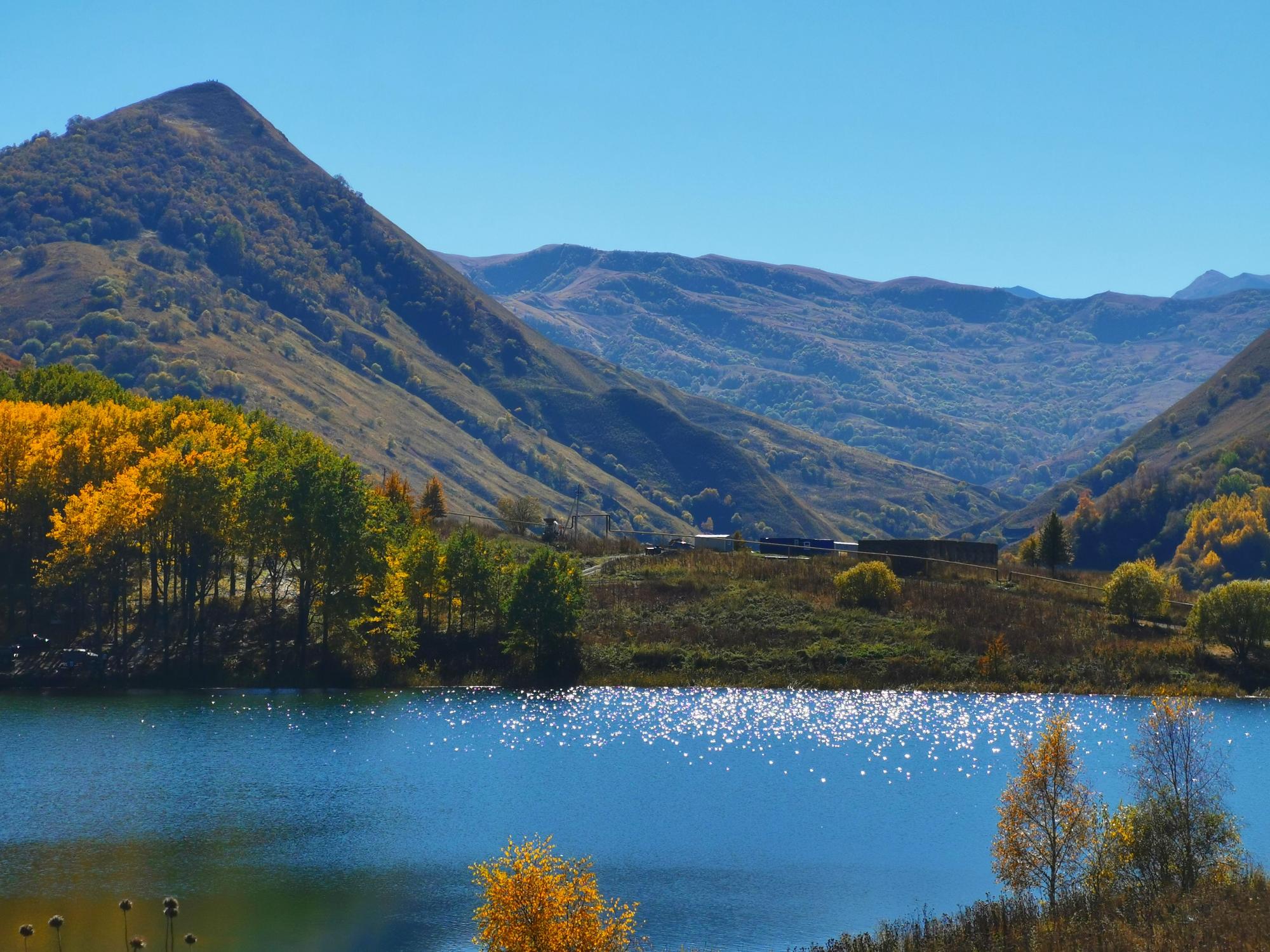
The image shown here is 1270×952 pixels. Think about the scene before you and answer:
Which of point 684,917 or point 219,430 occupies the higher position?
point 219,430

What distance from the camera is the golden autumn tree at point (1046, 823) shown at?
50.0 m

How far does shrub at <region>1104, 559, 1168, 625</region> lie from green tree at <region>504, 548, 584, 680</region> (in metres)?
50.7

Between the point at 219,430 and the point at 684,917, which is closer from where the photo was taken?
the point at 684,917

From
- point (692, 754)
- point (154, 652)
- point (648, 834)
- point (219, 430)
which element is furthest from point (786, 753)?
point (219, 430)

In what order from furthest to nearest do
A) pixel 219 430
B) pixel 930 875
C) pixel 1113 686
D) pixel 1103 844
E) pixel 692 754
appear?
pixel 219 430 → pixel 1113 686 → pixel 692 754 → pixel 930 875 → pixel 1103 844

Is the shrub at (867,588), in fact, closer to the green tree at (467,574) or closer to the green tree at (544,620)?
the green tree at (544,620)

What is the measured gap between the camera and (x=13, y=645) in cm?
9969

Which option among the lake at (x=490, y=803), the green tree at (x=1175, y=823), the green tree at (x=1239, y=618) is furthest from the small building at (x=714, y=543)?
the green tree at (x=1175, y=823)

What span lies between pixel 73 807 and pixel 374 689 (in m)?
39.0

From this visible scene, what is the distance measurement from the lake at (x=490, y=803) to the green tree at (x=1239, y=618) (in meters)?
11.9

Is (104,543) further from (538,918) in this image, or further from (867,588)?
(538,918)

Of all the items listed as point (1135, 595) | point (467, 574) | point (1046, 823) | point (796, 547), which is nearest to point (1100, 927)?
point (1046, 823)

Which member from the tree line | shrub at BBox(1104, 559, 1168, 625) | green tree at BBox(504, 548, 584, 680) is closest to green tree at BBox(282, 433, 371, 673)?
the tree line

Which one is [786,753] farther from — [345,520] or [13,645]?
[13,645]
